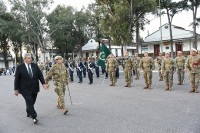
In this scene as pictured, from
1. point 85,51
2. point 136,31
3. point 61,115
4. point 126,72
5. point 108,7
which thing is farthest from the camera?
point 85,51

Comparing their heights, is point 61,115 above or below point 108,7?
below

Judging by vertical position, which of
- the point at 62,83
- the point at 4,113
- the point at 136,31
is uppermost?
the point at 136,31

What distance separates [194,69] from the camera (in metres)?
14.9

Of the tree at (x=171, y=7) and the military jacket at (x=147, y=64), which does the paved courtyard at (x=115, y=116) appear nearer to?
the military jacket at (x=147, y=64)

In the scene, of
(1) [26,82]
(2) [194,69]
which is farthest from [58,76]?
(2) [194,69]

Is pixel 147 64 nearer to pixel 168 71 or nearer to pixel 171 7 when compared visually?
pixel 168 71

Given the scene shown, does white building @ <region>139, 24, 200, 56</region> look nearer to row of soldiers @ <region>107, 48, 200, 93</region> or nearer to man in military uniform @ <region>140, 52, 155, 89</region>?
row of soldiers @ <region>107, 48, 200, 93</region>

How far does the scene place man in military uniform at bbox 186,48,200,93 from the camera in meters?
14.8

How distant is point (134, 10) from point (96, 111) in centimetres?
3341

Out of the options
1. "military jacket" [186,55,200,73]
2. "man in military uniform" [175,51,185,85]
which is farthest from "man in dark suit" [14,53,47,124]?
"man in military uniform" [175,51,185,85]

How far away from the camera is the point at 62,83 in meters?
11.2

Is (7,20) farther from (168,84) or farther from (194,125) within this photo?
(194,125)

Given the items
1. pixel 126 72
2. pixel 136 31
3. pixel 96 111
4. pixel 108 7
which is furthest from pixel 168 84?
pixel 136 31

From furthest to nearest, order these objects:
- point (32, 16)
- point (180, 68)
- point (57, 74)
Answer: point (32, 16) → point (180, 68) → point (57, 74)
